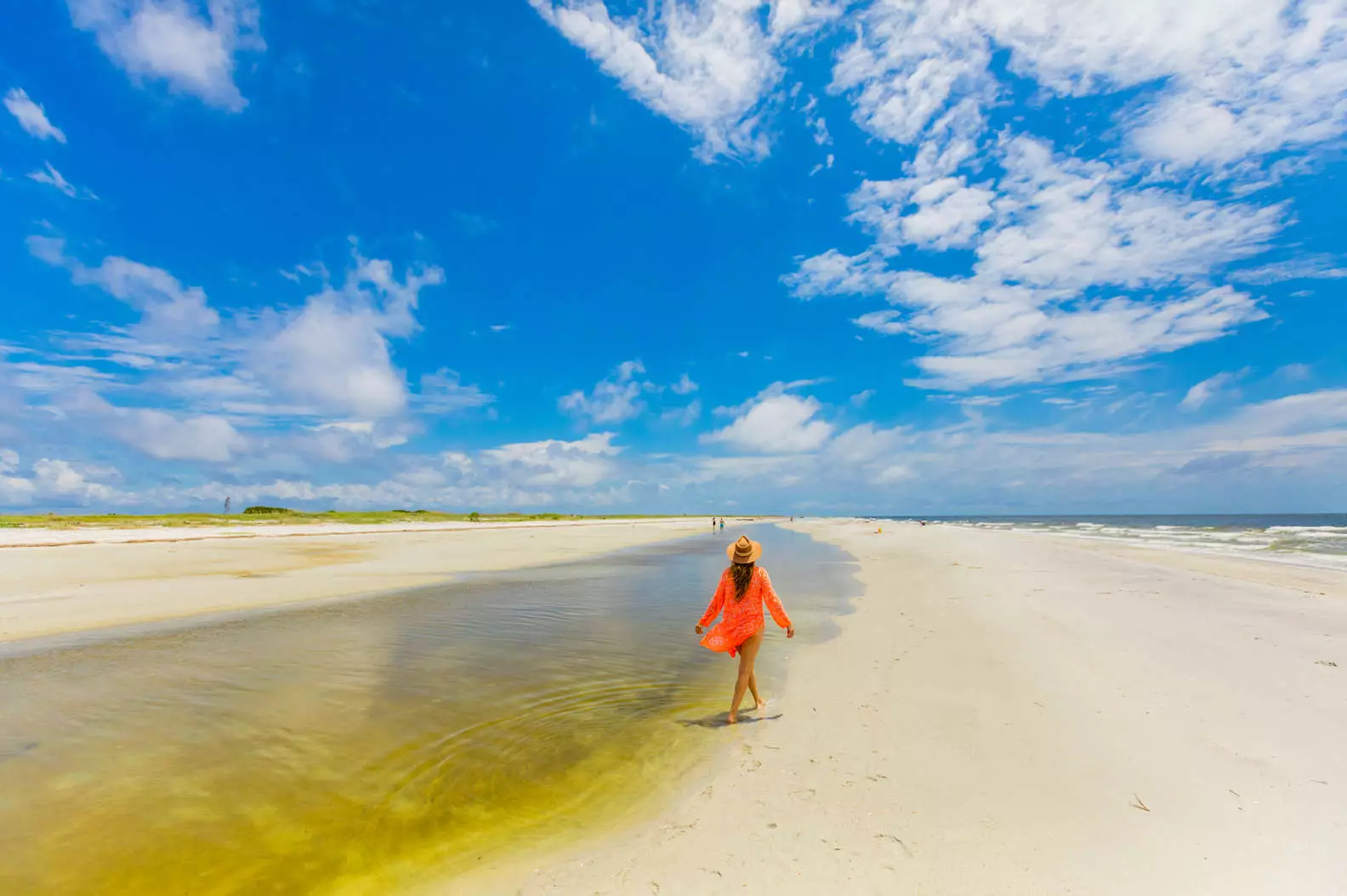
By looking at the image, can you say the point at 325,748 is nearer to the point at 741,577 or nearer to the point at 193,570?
the point at 741,577

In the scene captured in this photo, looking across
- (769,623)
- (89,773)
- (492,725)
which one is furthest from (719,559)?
(89,773)

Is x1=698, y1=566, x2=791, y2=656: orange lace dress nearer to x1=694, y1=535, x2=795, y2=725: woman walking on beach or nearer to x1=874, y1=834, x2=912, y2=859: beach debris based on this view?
x1=694, y1=535, x2=795, y2=725: woman walking on beach

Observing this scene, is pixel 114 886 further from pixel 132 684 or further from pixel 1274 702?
pixel 1274 702

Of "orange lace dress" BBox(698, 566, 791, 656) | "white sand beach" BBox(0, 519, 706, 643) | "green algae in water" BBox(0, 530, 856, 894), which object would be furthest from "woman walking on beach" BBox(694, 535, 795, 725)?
"white sand beach" BBox(0, 519, 706, 643)

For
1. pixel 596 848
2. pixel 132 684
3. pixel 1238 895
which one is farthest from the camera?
pixel 132 684

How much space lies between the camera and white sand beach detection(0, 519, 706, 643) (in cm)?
1555

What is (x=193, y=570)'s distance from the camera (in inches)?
966

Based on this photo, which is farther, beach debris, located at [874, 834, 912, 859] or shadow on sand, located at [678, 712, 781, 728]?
shadow on sand, located at [678, 712, 781, 728]

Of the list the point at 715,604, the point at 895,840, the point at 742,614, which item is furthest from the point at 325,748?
the point at 895,840

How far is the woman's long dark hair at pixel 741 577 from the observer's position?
311 inches

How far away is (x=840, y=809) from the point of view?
204 inches

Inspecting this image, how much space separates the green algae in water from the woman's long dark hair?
1.80 metres

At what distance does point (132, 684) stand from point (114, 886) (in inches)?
262

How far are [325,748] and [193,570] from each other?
24.2m
